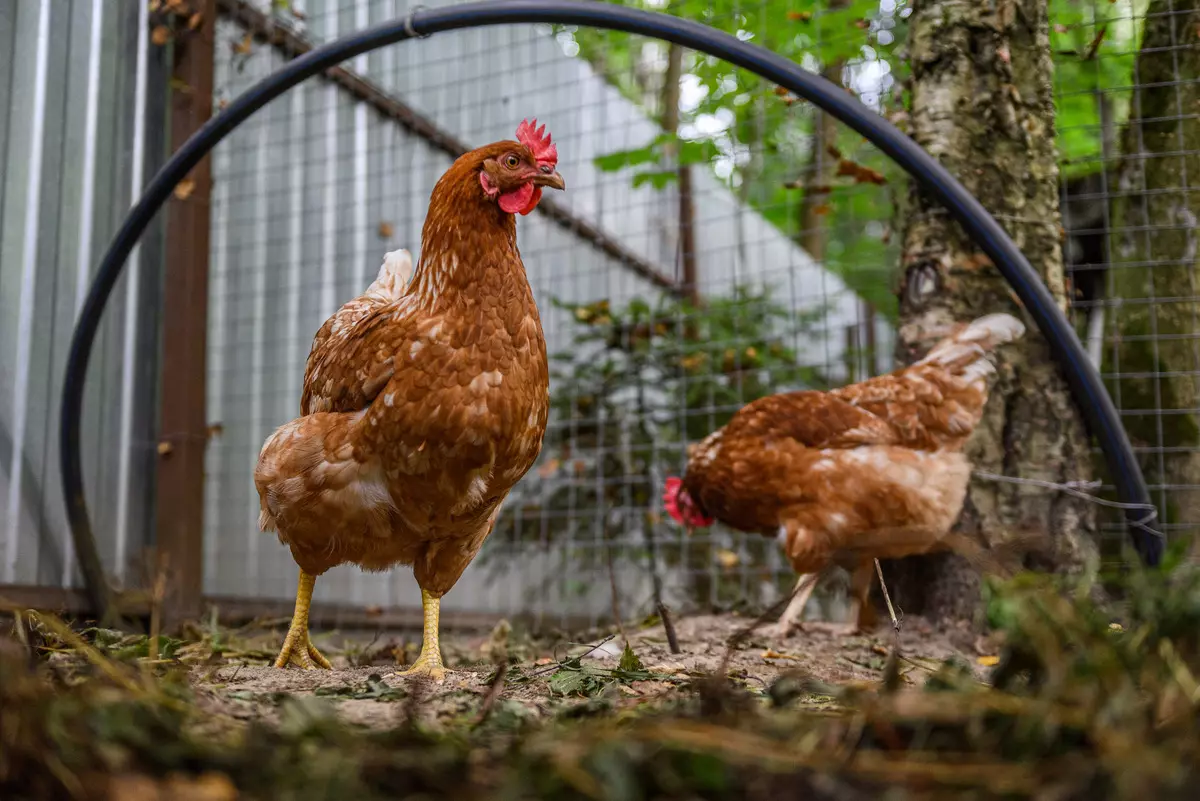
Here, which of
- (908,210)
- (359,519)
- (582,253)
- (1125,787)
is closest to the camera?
(1125,787)

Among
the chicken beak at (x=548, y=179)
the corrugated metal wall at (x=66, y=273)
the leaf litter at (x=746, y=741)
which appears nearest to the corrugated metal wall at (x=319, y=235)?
the corrugated metal wall at (x=66, y=273)

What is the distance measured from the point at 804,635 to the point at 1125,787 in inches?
116

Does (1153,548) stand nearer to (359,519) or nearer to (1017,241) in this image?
(1017,241)

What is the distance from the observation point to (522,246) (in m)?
6.16

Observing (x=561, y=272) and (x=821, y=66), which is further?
(x=561, y=272)

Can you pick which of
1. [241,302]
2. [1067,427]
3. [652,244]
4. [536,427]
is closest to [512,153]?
[536,427]

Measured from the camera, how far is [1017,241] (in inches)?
140

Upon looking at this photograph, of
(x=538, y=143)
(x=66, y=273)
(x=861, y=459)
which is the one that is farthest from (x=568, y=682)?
(x=66, y=273)

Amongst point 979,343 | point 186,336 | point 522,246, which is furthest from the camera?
point 522,246

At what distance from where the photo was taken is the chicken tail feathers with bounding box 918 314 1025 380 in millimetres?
3486

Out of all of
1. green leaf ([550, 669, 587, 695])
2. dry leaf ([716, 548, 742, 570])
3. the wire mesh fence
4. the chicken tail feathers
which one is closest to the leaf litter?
green leaf ([550, 669, 587, 695])

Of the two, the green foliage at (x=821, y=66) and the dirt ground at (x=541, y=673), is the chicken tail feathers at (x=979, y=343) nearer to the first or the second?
the green foliage at (x=821, y=66)

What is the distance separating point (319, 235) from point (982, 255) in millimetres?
3688

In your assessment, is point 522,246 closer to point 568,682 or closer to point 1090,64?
point 1090,64
